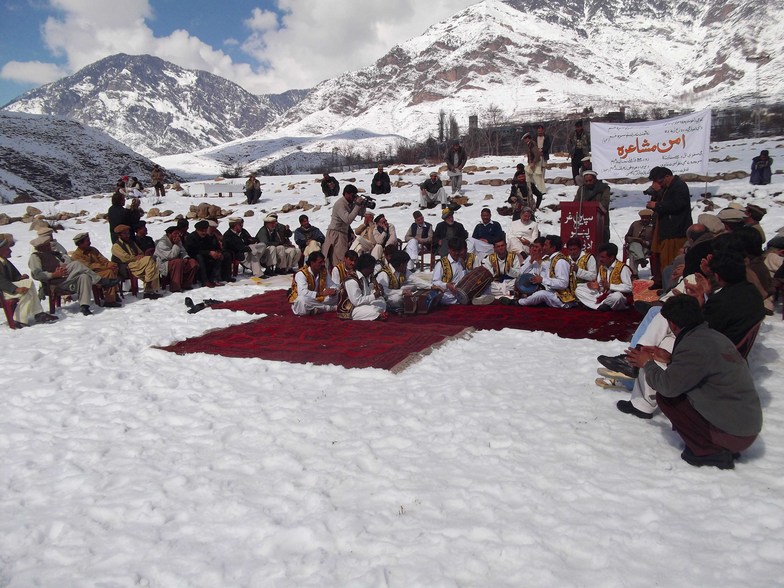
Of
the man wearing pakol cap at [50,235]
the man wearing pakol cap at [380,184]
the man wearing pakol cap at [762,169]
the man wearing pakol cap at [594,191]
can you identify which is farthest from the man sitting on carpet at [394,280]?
the man wearing pakol cap at [762,169]

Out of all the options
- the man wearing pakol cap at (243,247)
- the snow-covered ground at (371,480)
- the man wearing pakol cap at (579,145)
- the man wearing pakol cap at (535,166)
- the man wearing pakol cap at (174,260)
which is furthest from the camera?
the man wearing pakol cap at (535,166)

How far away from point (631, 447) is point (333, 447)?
1856 mm

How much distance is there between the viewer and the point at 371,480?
10.4ft

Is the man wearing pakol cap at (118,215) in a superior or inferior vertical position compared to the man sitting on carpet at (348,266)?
superior

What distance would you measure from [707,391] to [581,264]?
14.0ft

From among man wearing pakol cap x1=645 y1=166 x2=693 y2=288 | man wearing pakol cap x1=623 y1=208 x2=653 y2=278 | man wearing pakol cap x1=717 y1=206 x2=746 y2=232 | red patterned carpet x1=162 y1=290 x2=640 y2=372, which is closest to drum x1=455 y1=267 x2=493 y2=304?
red patterned carpet x1=162 y1=290 x2=640 y2=372

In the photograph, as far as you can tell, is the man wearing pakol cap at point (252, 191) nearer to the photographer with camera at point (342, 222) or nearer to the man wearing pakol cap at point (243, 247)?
the man wearing pakol cap at point (243, 247)

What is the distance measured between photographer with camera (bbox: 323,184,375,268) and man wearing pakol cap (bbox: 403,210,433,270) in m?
1.25

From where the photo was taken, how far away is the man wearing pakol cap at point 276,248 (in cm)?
1053

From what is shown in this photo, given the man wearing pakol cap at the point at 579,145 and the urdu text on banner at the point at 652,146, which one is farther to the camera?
the man wearing pakol cap at the point at 579,145

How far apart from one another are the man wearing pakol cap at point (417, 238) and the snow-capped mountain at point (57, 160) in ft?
74.1

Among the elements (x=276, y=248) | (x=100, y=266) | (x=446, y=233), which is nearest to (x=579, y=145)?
(x=446, y=233)

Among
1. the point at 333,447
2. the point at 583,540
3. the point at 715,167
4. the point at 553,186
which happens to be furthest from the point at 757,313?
the point at 715,167

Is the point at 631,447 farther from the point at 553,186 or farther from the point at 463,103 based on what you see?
the point at 463,103
